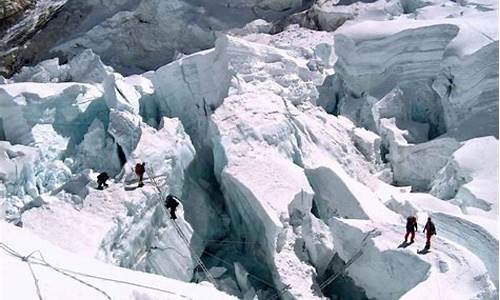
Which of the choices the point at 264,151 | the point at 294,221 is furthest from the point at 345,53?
the point at 294,221

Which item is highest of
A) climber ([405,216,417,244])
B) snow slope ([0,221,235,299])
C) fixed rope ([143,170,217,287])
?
snow slope ([0,221,235,299])

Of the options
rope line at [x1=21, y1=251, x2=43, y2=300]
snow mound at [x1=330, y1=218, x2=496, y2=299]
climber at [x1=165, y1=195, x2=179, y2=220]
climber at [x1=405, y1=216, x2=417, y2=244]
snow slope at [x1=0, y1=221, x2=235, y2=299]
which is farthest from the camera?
climber at [x1=165, y1=195, x2=179, y2=220]

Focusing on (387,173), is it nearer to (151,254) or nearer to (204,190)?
(204,190)

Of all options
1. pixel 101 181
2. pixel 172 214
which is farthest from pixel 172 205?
pixel 101 181

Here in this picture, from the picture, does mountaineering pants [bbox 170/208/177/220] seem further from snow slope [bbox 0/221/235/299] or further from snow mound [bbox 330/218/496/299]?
snow slope [bbox 0/221/235/299]

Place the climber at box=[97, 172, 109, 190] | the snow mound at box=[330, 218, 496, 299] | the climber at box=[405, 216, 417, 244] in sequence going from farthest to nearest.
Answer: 1. the climber at box=[97, 172, 109, 190]
2. the climber at box=[405, 216, 417, 244]
3. the snow mound at box=[330, 218, 496, 299]

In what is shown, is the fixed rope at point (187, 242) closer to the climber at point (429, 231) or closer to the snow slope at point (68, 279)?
the climber at point (429, 231)

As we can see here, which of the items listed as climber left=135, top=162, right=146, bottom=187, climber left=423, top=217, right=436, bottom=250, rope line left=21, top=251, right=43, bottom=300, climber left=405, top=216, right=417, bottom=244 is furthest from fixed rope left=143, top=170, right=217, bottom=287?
rope line left=21, top=251, right=43, bottom=300

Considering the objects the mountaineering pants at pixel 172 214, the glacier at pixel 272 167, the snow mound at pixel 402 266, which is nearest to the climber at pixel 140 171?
the glacier at pixel 272 167
